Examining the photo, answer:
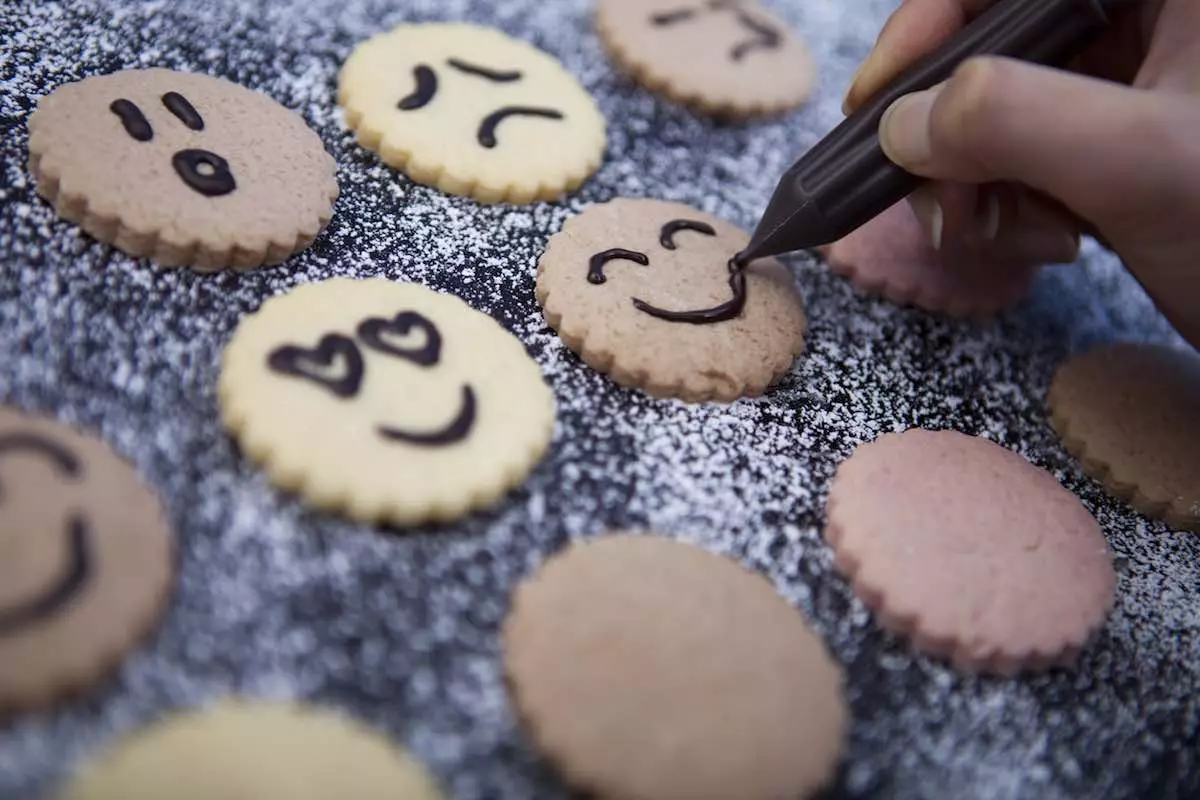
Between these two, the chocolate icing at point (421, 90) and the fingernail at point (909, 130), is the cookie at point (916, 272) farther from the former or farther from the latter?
the chocolate icing at point (421, 90)

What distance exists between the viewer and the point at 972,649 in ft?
3.25

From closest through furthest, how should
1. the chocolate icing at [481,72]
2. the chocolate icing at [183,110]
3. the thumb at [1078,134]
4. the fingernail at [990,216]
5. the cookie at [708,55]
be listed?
the thumb at [1078,134] < the chocolate icing at [183,110] < the fingernail at [990,216] < the chocolate icing at [481,72] < the cookie at [708,55]

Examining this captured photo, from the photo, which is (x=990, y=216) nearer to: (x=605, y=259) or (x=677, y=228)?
(x=677, y=228)

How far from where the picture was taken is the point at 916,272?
1338mm

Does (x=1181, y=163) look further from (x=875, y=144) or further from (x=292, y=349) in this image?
(x=292, y=349)

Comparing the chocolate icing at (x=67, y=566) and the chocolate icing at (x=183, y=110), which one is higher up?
the chocolate icing at (x=183, y=110)

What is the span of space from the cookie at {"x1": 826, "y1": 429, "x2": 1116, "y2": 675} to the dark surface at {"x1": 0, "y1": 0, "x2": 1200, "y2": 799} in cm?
3

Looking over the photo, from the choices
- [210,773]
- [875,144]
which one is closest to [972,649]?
[875,144]

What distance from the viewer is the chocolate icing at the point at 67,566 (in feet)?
2.58

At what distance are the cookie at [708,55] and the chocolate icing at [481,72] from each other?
0.68ft

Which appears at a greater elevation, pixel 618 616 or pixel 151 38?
pixel 151 38

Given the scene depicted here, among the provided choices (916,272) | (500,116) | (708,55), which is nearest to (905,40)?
(916,272)

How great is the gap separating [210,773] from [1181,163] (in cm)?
98

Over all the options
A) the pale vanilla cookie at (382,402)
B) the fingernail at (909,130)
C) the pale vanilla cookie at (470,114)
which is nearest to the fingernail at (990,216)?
the fingernail at (909,130)
